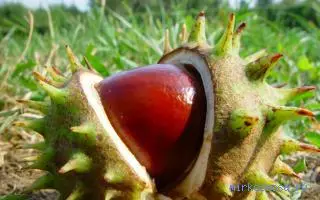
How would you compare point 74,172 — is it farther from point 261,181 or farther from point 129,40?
point 129,40

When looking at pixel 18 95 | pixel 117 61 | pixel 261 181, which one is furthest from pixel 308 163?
pixel 18 95

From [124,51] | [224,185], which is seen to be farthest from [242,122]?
[124,51]

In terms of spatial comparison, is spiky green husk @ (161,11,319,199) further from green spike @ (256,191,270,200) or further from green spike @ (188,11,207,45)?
green spike @ (188,11,207,45)

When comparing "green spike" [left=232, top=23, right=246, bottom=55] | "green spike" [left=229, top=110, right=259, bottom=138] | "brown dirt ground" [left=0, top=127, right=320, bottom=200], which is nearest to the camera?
"green spike" [left=229, top=110, right=259, bottom=138]

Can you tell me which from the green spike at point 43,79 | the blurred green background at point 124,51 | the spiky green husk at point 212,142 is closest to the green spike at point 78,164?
the spiky green husk at point 212,142

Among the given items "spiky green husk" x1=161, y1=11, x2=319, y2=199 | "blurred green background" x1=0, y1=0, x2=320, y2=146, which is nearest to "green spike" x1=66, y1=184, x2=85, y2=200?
"spiky green husk" x1=161, y1=11, x2=319, y2=199

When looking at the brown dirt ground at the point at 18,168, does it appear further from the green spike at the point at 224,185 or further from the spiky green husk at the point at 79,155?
the green spike at the point at 224,185
